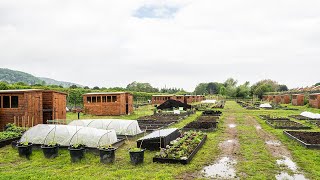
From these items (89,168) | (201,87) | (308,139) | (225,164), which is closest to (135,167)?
(89,168)

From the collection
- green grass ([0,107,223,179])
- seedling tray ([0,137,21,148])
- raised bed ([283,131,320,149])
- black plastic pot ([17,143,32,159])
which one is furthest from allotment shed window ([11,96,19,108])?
raised bed ([283,131,320,149])

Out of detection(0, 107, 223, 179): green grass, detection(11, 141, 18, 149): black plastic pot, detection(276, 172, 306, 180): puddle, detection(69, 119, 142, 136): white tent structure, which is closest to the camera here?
detection(276, 172, 306, 180): puddle

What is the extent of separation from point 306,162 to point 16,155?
11.8 metres

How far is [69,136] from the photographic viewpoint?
12398 mm

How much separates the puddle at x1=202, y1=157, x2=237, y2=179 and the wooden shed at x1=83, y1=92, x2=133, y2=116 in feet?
69.4

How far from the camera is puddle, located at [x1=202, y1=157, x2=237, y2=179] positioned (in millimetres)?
8773

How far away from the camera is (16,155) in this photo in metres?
11.5

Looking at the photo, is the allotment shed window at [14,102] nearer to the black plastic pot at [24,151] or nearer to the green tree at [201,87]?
the black plastic pot at [24,151]

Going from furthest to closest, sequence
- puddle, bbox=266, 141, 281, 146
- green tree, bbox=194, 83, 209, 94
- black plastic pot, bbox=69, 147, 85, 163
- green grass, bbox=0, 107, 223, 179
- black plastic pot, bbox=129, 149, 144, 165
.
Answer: green tree, bbox=194, 83, 209, 94 → puddle, bbox=266, 141, 281, 146 → black plastic pot, bbox=69, 147, 85, 163 → black plastic pot, bbox=129, 149, 144, 165 → green grass, bbox=0, 107, 223, 179

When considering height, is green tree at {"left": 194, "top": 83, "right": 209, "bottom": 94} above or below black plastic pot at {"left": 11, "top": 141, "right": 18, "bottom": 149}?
above

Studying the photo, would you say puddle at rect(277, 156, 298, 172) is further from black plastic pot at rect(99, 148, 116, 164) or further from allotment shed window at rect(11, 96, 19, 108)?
allotment shed window at rect(11, 96, 19, 108)

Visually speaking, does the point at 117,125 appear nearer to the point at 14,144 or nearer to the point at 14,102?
the point at 14,144

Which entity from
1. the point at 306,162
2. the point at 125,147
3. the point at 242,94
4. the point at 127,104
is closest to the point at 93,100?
the point at 127,104

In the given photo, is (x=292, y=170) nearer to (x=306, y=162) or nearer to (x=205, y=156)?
(x=306, y=162)
